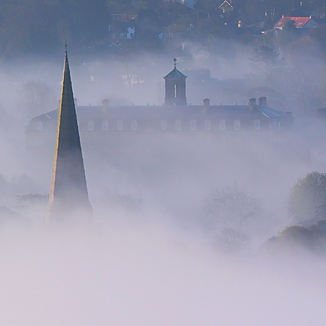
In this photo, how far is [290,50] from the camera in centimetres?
18462

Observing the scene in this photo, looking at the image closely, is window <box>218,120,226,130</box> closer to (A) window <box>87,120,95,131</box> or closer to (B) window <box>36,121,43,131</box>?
(A) window <box>87,120,95,131</box>

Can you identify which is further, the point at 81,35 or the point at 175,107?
the point at 81,35

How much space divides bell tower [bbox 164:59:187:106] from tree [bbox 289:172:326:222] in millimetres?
32906

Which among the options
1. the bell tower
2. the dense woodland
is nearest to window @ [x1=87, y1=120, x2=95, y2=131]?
the bell tower

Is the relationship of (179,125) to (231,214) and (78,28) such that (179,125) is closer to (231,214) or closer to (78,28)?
(231,214)

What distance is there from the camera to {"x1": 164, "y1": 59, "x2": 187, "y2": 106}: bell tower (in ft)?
447

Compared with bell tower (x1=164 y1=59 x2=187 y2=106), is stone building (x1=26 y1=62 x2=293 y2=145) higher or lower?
lower

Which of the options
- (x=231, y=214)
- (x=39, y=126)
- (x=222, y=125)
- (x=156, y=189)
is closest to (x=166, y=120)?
(x=222, y=125)

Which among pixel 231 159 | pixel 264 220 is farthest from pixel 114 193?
pixel 231 159

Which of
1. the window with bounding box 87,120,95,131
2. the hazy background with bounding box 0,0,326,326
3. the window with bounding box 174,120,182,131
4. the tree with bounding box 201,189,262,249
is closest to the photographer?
the hazy background with bounding box 0,0,326,326

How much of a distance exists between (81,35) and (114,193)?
8264 cm

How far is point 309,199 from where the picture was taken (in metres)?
100

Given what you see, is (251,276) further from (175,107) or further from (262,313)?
(175,107)

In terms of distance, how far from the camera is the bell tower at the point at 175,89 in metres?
136
